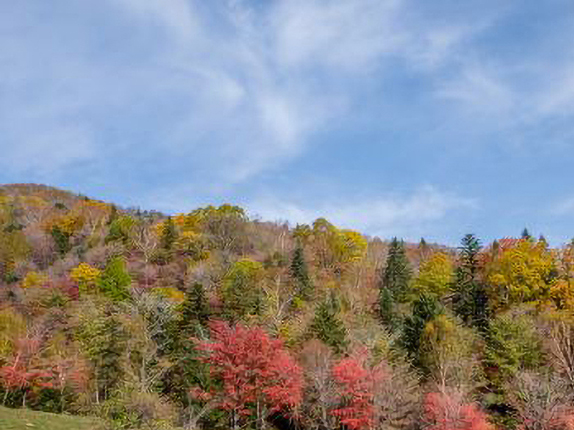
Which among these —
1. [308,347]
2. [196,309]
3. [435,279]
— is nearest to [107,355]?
[196,309]

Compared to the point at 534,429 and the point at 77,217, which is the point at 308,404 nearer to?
the point at 534,429

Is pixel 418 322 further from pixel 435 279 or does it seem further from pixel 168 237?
pixel 168 237

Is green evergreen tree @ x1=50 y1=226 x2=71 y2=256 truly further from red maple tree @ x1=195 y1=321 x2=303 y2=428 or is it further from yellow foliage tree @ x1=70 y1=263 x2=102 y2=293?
red maple tree @ x1=195 y1=321 x2=303 y2=428

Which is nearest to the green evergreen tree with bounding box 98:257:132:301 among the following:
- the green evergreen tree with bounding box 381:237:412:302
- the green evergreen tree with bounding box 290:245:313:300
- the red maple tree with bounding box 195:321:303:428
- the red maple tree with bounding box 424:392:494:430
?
the green evergreen tree with bounding box 290:245:313:300

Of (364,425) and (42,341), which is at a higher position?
(42,341)

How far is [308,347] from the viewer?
160 feet

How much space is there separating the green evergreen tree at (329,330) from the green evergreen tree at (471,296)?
15940 millimetres

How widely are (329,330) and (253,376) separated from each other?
9.77 metres

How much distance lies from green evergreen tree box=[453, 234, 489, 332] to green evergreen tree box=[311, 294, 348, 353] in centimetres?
1594

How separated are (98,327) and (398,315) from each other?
32.0 metres

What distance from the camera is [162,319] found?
2235 inches

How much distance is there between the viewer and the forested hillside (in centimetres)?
4309

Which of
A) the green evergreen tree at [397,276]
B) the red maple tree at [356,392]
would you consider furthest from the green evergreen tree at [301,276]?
the red maple tree at [356,392]

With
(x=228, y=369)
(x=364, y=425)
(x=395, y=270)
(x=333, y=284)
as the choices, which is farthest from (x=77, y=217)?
(x=364, y=425)
